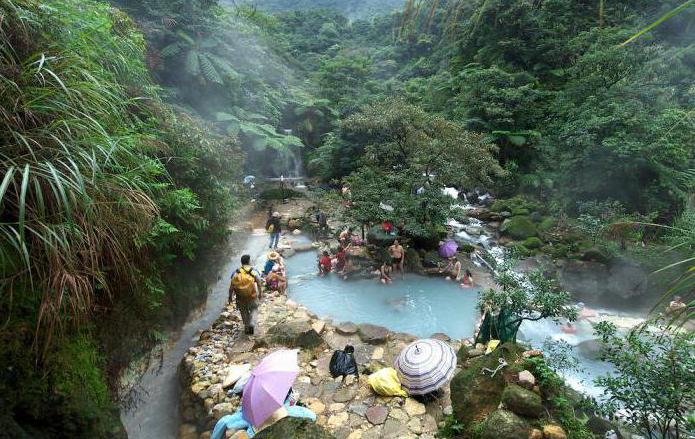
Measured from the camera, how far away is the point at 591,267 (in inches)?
364

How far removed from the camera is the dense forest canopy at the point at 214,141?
2184 mm

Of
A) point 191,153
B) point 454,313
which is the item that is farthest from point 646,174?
point 191,153

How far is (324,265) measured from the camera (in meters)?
9.09

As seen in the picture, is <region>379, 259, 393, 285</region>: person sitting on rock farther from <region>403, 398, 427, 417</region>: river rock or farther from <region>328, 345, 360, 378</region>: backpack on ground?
<region>403, 398, 427, 417</region>: river rock

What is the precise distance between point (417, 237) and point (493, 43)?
1348 centimetres

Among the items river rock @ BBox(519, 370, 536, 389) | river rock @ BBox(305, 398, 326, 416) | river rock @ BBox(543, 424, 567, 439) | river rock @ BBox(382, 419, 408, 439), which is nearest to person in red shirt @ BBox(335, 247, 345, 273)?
river rock @ BBox(305, 398, 326, 416)

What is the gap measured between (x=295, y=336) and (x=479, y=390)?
9.43 ft

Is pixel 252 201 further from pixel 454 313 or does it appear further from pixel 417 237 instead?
pixel 454 313

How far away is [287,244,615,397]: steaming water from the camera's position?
716 centimetres

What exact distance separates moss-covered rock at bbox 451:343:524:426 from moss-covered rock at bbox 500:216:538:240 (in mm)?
8191

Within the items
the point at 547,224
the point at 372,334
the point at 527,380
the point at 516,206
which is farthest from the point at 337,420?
the point at 516,206

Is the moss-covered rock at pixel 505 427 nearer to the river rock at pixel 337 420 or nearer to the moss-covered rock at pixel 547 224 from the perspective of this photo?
the river rock at pixel 337 420

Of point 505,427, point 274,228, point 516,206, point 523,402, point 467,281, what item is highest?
point 523,402

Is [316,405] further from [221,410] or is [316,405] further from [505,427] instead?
[505,427]
